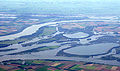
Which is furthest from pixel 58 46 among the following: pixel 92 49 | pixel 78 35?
pixel 78 35

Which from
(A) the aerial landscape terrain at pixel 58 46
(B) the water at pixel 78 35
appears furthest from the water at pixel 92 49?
(B) the water at pixel 78 35

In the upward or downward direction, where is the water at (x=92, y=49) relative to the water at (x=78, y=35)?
downward

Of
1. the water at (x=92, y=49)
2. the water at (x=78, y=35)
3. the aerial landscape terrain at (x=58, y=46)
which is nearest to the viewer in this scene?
the aerial landscape terrain at (x=58, y=46)

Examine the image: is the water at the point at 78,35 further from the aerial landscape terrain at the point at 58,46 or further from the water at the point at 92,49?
the water at the point at 92,49

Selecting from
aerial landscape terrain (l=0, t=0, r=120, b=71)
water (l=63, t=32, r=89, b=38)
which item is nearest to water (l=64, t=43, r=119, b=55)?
aerial landscape terrain (l=0, t=0, r=120, b=71)

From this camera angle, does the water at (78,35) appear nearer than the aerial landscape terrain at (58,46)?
No

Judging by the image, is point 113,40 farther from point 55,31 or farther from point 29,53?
point 29,53

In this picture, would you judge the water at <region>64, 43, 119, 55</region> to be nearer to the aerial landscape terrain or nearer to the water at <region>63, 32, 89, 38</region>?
the aerial landscape terrain

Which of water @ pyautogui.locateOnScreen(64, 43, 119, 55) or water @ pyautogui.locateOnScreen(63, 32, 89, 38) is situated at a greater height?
water @ pyautogui.locateOnScreen(63, 32, 89, 38)

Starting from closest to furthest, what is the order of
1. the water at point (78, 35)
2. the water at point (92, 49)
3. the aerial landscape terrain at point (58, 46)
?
the aerial landscape terrain at point (58, 46) < the water at point (92, 49) < the water at point (78, 35)

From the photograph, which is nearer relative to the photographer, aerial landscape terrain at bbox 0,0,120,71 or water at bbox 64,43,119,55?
aerial landscape terrain at bbox 0,0,120,71

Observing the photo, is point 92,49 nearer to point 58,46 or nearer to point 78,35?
point 58,46

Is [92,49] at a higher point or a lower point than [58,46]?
lower
